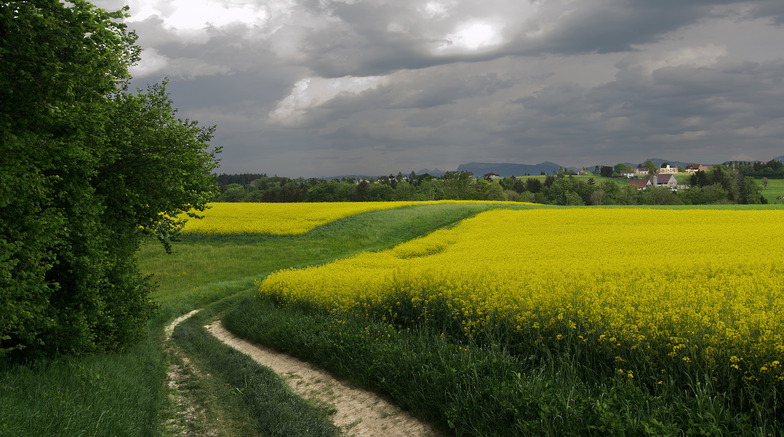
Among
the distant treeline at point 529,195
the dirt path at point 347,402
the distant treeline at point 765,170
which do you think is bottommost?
the dirt path at point 347,402

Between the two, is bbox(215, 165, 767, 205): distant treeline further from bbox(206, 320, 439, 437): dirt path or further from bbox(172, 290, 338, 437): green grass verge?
bbox(206, 320, 439, 437): dirt path

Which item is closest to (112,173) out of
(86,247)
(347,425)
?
(86,247)

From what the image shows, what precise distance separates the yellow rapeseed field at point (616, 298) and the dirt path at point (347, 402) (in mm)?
2003

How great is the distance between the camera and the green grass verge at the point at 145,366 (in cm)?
557

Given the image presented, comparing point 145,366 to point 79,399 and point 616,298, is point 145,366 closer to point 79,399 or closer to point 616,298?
point 79,399

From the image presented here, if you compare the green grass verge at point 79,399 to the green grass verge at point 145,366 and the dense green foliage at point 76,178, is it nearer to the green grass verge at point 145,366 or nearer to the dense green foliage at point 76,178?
the green grass verge at point 145,366

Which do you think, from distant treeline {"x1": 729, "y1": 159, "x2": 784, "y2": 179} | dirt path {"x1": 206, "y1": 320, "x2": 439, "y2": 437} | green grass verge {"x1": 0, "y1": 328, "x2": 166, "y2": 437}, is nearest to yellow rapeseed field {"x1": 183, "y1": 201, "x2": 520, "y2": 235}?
dirt path {"x1": 206, "y1": 320, "x2": 439, "y2": 437}

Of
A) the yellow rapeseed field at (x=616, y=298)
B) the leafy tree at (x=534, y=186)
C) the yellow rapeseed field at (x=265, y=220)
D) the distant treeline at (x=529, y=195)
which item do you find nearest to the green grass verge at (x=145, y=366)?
the yellow rapeseed field at (x=265, y=220)

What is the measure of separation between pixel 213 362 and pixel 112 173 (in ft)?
14.5

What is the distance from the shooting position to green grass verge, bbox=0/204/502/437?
5.57m

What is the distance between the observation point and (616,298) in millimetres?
8719

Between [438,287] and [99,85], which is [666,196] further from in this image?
[99,85]

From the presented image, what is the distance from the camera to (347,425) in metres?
6.91

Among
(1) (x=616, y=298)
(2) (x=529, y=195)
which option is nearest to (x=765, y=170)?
(2) (x=529, y=195)
